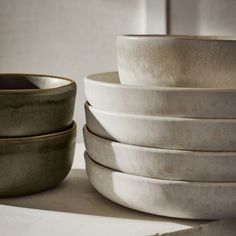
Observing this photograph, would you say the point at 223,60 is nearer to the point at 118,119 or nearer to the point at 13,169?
the point at 118,119

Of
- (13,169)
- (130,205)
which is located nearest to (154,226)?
(130,205)

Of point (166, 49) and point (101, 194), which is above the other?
point (166, 49)

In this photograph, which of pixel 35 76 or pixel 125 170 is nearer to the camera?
pixel 125 170

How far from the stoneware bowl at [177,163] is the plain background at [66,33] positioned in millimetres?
1110

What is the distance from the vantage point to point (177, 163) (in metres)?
0.50

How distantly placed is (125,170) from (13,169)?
12 centimetres

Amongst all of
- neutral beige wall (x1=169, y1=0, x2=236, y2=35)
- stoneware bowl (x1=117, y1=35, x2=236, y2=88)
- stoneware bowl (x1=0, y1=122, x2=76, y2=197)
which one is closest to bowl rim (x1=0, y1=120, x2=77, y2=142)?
stoneware bowl (x1=0, y1=122, x2=76, y2=197)

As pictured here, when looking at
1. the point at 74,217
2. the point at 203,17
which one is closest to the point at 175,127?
the point at 74,217

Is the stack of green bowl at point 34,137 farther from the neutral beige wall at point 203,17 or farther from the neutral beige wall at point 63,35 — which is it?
the neutral beige wall at point 63,35

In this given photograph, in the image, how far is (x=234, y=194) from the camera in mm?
497

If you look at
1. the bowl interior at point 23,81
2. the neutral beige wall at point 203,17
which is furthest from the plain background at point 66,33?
the bowl interior at point 23,81

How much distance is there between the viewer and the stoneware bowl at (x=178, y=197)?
0.50m

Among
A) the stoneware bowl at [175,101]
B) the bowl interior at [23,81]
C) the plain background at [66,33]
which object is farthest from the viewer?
the plain background at [66,33]

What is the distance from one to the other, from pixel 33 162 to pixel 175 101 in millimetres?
173
